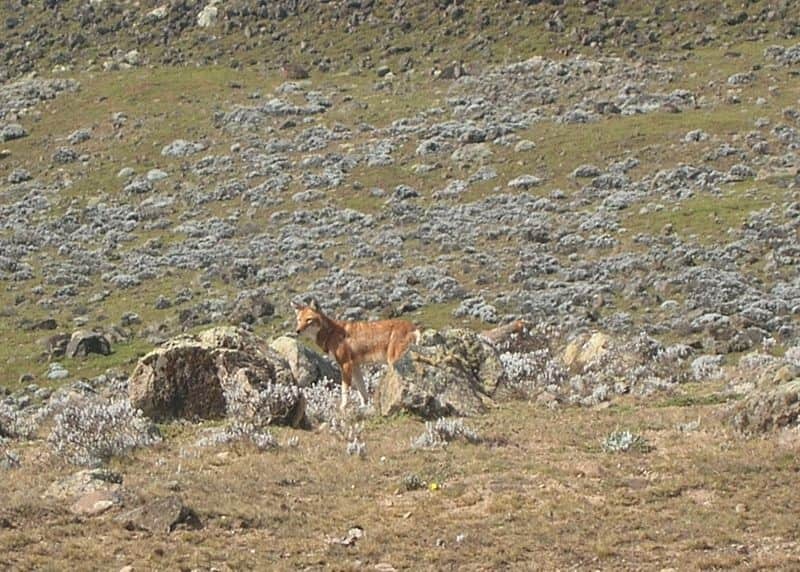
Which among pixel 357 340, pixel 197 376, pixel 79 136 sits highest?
pixel 197 376

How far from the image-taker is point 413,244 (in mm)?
47312

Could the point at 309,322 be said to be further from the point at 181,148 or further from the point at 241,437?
the point at 181,148

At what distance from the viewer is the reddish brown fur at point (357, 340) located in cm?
1952

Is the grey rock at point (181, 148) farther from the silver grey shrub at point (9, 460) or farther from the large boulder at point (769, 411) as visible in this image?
the large boulder at point (769, 411)

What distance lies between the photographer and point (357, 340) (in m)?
19.6

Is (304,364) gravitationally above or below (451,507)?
below

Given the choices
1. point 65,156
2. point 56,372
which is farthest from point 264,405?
point 65,156

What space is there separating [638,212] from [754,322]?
17686 mm

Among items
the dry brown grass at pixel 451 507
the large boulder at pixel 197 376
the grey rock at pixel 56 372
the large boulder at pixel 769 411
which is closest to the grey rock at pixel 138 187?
the grey rock at pixel 56 372

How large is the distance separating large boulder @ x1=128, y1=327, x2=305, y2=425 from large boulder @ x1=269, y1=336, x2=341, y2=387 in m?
3.39

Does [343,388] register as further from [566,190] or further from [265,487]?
[566,190]

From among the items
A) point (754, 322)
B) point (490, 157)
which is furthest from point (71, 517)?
point (490, 157)

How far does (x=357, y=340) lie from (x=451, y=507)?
7.62 meters

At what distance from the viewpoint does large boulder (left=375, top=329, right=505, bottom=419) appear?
56.4 ft
